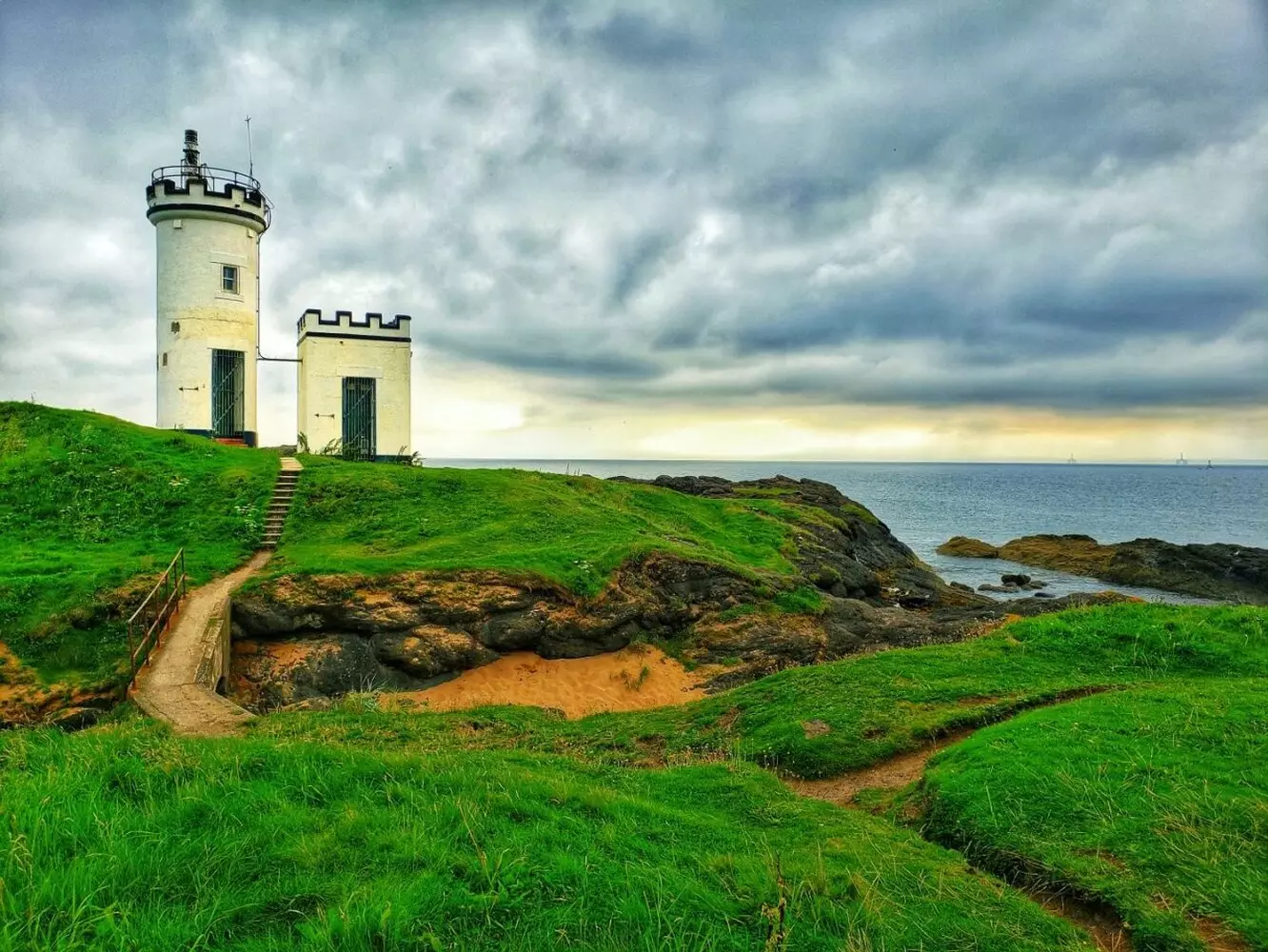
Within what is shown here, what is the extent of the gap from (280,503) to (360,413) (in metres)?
10.0

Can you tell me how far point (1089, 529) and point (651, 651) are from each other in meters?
70.9

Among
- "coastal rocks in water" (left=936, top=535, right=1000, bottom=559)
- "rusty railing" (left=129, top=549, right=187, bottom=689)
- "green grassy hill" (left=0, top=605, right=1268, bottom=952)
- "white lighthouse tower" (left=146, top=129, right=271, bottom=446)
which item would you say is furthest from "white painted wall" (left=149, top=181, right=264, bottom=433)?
"coastal rocks in water" (left=936, top=535, right=1000, bottom=559)

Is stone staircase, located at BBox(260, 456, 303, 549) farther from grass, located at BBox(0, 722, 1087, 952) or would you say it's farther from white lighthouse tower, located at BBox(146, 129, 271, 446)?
grass, located at BBox(0, 722, 1087, 952)

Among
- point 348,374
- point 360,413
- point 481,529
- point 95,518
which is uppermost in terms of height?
point 348,374

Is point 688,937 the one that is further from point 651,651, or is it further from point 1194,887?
point 651,651

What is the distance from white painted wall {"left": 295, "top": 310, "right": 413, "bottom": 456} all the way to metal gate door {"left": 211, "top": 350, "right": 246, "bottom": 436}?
7.51ft

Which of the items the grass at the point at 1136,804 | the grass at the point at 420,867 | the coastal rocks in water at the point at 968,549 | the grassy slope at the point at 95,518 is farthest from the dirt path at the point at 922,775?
the coastal rocks in water at the point at 968,549

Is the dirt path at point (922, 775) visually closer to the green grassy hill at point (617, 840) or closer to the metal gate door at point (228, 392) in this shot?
the green grassy hill at point (617, 840)

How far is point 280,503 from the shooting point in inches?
833

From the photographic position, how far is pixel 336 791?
19.5 feet

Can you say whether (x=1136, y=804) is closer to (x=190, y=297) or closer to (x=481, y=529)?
(x=481, y=529)

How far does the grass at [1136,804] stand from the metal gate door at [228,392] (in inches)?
1120

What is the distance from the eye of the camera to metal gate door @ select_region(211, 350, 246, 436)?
28203mm

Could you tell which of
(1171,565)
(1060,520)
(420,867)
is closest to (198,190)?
(420,867)
